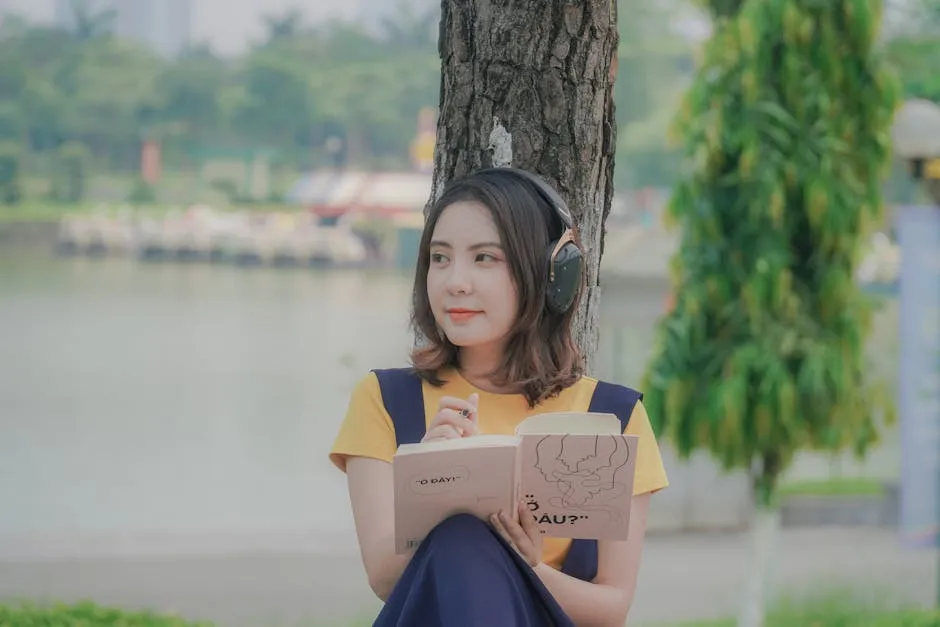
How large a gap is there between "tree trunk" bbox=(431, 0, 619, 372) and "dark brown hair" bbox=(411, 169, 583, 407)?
1.04 ft

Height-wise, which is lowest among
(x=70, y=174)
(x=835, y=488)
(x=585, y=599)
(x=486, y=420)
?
(x=835, y=488)

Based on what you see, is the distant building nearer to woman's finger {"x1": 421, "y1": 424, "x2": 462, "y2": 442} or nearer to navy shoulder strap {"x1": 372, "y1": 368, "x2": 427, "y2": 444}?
navy shoulder strap {"x1": 372, "y1": 368, "x2": 427, "y2": 444}

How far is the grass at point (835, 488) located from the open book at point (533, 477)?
21.0 ft

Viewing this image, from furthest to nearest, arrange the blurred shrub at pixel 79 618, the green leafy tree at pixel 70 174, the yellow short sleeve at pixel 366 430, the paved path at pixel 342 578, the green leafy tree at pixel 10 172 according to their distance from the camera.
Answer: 1. the green leafy tree at pixel 70 174
2. the green leafy tree at pixel 10 172
3. the paved path at pixel 342 578
4. the blurred shrub at pixel 79 618
5. the yellow short sleeve at pixel 366 430

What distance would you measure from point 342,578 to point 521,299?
5.24m

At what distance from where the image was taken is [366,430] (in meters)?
1.76

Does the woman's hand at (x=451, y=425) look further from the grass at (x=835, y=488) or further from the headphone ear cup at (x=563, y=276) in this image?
the grass at (x=835, y=488)

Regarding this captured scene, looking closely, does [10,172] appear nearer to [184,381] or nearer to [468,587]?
[184,381]

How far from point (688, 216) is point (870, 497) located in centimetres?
371

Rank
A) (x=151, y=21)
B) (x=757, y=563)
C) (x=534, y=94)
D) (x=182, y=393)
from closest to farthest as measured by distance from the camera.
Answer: (x=534, y=94) → (x=757, y=563) → (x=151, y=21) → (x=182, y=393)

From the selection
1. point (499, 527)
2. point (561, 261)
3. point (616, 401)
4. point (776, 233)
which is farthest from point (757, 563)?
point (499, 527)

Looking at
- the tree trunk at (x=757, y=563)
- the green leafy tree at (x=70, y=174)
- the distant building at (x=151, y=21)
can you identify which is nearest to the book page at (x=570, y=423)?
the tree trunk at (x=757, y=563)

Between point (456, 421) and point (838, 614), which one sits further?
point (838, 614)

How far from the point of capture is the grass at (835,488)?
7902 millimetres
